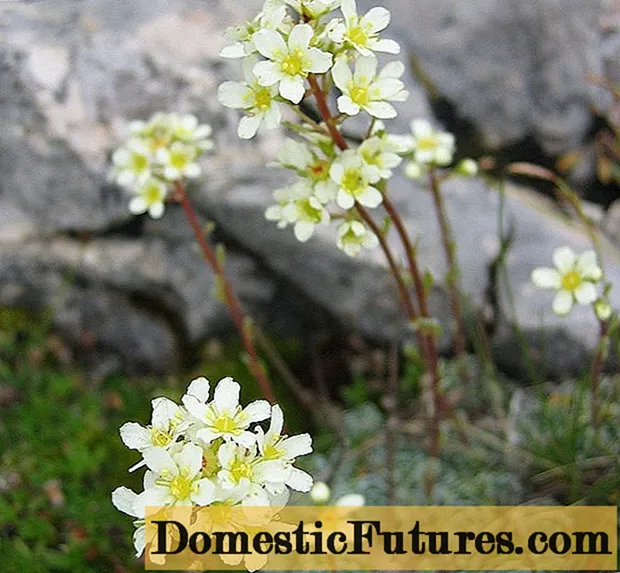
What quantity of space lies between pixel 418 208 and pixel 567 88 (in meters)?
0.77

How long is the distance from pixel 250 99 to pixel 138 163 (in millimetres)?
662

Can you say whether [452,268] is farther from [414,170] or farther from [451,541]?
[451,541]

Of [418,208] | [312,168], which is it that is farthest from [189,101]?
[312,168]

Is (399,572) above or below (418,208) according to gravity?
below

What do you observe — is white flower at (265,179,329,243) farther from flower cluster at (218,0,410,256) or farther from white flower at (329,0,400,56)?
white flower at (329,0,400,56)

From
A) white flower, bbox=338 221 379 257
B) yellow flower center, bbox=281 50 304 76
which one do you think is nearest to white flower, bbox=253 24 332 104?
yellow flower center, bbox=281 50 304 76

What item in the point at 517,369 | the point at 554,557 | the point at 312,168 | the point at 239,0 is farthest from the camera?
the point at 239,0

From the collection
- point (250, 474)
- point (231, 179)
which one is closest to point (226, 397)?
point (250, 474)

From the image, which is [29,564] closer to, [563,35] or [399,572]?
[399,572]

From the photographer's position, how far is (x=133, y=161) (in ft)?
7.03

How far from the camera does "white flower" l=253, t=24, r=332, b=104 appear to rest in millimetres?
1424

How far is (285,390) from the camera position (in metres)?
2.80

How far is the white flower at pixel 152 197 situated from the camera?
6.98 ft

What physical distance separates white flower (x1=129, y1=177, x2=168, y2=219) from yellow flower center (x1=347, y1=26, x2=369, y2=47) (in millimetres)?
786
